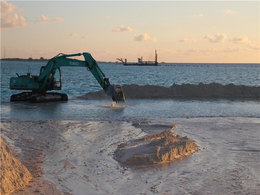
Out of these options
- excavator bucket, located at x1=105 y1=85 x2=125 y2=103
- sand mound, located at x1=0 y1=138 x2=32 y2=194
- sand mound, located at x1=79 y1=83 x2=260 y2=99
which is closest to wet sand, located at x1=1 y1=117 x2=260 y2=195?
sand mound, located at x1=0 y1=138 x2=32 y2=194

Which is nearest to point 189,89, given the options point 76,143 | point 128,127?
point 128,127

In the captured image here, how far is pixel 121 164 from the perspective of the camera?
8500 millimetres

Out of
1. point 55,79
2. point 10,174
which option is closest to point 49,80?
point 55,79

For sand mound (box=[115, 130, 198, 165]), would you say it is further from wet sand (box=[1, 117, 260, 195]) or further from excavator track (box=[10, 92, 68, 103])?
excavator track (box=[10, 92, 68, 103])

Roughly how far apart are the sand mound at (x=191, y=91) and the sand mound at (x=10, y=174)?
18.5 meters

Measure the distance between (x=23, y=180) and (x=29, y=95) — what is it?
1627cm

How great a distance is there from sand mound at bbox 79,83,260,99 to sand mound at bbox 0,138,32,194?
60.7 feet

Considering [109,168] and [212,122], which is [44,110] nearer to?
[212,122]

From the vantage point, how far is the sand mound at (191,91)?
2611cm

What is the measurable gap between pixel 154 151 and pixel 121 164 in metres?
0.99

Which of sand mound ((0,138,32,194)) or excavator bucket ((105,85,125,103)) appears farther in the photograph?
excavator bucket ((105,85,125,103))

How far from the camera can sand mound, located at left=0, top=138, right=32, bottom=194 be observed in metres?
6.51

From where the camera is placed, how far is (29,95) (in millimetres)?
22578

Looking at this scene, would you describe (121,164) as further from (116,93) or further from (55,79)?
(55,79)
